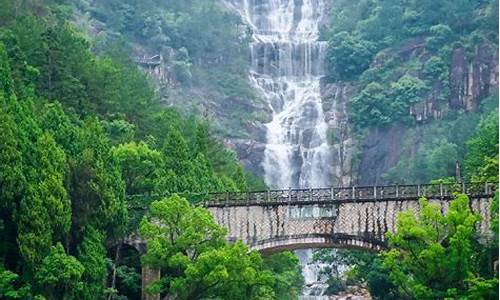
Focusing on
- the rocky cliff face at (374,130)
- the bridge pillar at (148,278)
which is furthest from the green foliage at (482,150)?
the rocky cliff face at (374,130)

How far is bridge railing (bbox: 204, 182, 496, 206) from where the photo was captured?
4244 centimetres

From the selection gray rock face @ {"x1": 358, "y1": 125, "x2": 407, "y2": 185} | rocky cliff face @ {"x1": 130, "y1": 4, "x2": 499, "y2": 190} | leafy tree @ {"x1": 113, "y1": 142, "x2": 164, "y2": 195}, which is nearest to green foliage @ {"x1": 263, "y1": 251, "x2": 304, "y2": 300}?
leafy tree @ {"x1": 113, "y1": 142, "x2": 164, "y2": 195}

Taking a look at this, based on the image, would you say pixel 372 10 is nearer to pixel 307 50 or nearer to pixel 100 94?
pixel 307 50

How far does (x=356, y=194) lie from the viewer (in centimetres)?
4428

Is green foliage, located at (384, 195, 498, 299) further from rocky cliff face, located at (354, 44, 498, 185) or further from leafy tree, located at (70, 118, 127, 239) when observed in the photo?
rocky cliff face, located at (354, 44, 498, 185)

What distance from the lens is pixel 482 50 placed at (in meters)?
84.8

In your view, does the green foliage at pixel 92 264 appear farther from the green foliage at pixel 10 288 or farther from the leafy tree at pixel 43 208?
the green foliage at pixel 10 288

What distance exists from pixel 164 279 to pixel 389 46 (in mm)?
54098

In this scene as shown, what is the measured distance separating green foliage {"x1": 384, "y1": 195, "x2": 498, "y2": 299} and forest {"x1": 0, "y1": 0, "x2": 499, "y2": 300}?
0.04 m

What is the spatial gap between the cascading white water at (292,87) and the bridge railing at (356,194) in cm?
2554

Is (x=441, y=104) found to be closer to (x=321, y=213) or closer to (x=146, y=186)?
(x=146, y=186)

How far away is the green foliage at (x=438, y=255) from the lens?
37.7 metres

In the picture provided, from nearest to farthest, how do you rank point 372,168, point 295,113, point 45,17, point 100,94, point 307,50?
1. point 100,94
2. point 45,17
3. point 372,168
4. point 295,113
5. point 307,50

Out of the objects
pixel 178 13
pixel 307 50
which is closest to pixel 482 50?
pixel 307 50
